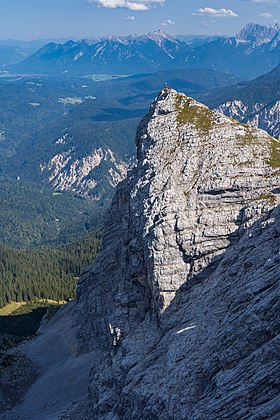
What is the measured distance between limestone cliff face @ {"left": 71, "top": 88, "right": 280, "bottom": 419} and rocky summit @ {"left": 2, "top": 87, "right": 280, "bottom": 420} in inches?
4.5

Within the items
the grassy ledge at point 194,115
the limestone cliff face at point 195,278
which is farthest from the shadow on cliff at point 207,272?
the grassy ledge at point 194,115

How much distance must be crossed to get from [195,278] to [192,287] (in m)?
1.02

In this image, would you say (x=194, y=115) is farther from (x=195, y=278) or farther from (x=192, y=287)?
(x=192, y=287)

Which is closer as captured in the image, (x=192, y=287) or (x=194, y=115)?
(x=192, y=287)

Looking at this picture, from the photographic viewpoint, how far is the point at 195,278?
167ft

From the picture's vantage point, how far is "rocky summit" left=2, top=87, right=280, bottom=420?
33.6 m

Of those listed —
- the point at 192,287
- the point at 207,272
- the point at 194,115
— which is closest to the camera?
the point at 192,287

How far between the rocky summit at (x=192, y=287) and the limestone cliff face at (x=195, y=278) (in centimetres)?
11

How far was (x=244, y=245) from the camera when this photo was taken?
152 ft

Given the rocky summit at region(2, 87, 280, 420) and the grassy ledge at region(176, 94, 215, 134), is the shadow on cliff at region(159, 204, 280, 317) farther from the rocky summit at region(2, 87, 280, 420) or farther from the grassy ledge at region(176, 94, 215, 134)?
the grassy ledge at region(176, 94, 215, 134)

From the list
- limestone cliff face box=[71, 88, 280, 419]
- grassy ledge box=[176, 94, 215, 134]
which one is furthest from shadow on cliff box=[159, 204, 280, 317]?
grassy ledge box=[176, 94, 215, 134]

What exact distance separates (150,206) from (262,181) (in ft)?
41.8

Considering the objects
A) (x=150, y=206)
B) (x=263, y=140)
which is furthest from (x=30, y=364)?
(x=263, y=140)

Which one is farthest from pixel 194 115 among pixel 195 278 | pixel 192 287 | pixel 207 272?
pixel 192 287
